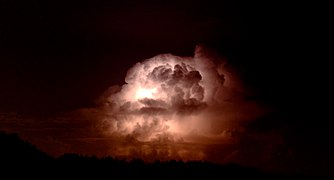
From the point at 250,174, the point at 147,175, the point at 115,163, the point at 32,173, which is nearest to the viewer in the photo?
the point at 32,173

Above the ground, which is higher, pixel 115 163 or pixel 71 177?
pixel 115 163

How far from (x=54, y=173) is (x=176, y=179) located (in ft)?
66.1

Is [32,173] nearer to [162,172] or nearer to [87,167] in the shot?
[87,167]

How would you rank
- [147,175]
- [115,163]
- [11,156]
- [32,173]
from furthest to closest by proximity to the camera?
[115,163]
[147,175]
[11,156]
[32,173]

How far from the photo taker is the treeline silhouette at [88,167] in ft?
273

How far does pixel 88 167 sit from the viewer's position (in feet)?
306

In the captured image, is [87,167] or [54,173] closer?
[54,173]

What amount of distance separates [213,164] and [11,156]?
39621mm

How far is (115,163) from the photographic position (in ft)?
334

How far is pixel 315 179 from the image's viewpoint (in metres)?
122

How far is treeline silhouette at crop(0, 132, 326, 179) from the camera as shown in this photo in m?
83.2

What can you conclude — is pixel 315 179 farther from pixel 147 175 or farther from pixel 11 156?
pixel 11 156

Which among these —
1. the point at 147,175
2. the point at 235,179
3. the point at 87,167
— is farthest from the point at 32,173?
the point at 235,179

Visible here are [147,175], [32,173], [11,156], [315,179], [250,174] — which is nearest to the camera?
[32,173]
